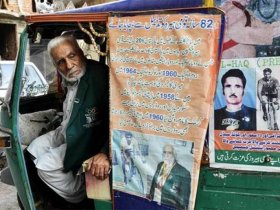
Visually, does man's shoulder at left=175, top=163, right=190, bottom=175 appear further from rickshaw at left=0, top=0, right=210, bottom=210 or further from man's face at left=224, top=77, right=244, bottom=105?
rickshaw at left=0, top=0, right=210, bottom=210

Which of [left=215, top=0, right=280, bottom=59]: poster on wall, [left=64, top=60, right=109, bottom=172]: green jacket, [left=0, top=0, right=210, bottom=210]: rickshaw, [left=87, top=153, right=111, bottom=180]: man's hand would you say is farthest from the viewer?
[left=64, top=60, right=109, bottom=172]: green jacket

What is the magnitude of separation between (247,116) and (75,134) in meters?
1.14

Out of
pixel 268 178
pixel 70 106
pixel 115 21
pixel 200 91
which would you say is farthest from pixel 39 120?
pixel 268 178

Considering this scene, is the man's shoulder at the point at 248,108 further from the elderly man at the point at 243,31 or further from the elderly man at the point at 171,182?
the elderly man at the point at 171,182

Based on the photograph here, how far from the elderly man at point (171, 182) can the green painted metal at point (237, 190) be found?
3.8 inches

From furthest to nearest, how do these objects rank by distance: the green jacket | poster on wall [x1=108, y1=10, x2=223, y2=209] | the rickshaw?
1. the green jacket
2. the rickshaw
3. poster on wall [x1=108, y1=10, x2=223, y2=209]

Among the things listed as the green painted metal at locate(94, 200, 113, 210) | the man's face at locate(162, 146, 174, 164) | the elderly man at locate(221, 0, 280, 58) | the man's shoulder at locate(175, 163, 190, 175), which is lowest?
the green painted metal at locate(94, 200, 113, 210)

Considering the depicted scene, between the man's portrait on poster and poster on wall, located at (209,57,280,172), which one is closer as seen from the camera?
poster on wall, located at (209,57,280,172)

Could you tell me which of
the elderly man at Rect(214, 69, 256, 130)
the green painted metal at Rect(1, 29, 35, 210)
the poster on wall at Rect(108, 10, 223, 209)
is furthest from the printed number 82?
the green painted metal at Rect(1, 29, 35, 210)

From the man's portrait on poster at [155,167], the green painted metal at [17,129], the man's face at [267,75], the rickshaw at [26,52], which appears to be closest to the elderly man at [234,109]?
the man's face at [267,75]

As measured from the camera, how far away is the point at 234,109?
7.89 feet

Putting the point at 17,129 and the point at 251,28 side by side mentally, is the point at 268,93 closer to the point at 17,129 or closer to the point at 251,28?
the point at 251,28

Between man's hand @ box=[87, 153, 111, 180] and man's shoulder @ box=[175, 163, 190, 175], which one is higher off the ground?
man's shoulder @ box=[175, 163, 190, 175]

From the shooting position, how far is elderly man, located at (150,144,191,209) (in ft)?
8.16
